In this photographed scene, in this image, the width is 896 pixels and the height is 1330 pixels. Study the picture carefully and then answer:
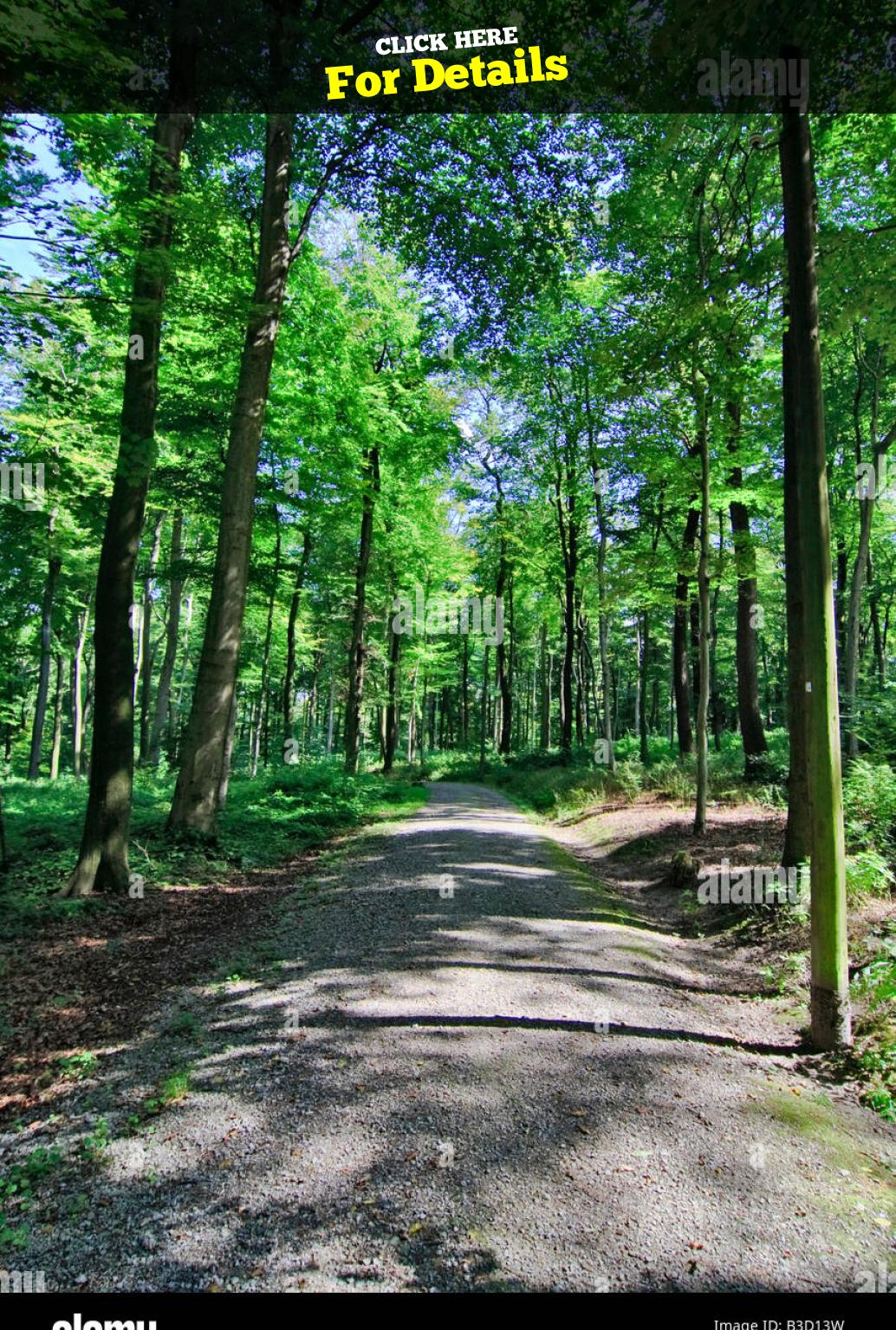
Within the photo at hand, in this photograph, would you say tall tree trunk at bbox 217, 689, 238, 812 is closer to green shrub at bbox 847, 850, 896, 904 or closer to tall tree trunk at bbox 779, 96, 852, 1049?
tall tree trunk at bbox 779, 96, 852, 1049

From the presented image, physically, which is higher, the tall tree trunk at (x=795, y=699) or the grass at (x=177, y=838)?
the tall tree trunk at (x=795, y=699)

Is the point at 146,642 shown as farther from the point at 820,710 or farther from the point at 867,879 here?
A: the point at 820,710

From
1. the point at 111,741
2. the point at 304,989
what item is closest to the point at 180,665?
the point at 111,741

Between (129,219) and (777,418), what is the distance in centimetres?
1196

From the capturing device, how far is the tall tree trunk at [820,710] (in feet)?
14.5

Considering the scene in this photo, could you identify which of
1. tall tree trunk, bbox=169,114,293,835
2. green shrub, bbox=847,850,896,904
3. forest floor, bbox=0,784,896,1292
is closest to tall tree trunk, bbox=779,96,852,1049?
forest floor, bbox=0,784,896,1292

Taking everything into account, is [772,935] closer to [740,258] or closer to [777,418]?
[740,258]

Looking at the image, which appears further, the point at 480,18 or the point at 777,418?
the point at 777,418

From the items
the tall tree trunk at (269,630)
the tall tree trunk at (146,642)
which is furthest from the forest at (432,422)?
the tall tree trunk at (146,642)

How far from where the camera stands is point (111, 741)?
7785 millimetres

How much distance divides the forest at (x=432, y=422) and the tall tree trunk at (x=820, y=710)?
22 millimetres

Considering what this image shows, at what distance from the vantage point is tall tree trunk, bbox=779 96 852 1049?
174 inches

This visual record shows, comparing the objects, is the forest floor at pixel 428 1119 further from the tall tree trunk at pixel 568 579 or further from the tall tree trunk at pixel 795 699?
the tall tree trunk at pixel 568 579

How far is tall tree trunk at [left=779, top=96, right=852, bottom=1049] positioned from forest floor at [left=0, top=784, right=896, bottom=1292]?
54 cm
